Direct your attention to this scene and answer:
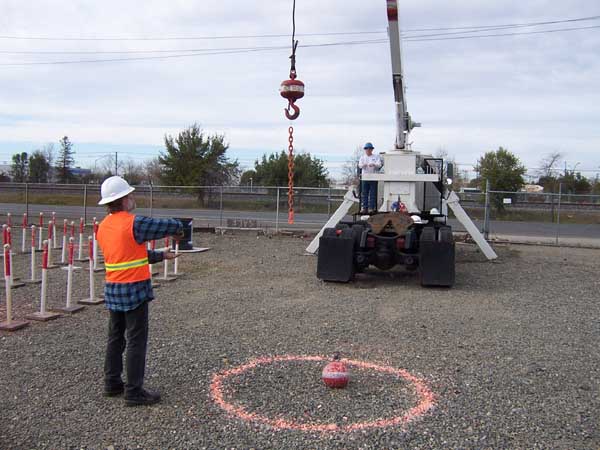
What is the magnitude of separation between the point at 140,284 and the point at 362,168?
9351 mm

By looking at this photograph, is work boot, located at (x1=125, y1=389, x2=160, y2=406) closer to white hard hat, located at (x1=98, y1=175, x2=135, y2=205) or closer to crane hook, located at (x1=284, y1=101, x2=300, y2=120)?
white hard hat, located at (x1=98, y1=175, x2=135, y2=205)

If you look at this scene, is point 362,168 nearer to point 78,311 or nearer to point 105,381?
point 78,311

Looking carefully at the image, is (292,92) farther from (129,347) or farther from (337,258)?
(129,347)

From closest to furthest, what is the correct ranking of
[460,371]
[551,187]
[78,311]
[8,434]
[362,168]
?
[8,434] → [460,371] → [78,311] → [362,168] → [551,187]

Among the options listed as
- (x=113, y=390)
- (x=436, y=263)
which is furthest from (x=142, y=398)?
(x=436, y=263)

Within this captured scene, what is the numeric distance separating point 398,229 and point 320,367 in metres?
5.82

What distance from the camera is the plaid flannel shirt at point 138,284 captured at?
502 centimetres

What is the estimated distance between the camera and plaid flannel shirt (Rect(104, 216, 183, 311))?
502 centimetres

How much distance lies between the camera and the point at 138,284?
16.7ft

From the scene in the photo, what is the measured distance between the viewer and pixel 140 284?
5.12 meters

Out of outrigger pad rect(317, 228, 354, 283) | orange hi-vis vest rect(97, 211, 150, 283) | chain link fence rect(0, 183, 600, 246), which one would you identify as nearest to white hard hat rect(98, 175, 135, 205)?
orange hi-vis vest rect(97, 211, 150, 283)

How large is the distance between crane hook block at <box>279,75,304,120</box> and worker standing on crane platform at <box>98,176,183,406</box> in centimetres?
672

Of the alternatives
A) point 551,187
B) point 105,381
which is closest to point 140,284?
point 105,381

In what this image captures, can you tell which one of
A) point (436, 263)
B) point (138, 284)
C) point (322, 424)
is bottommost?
point (322, 424)
